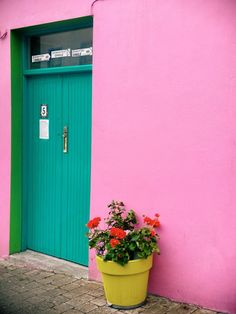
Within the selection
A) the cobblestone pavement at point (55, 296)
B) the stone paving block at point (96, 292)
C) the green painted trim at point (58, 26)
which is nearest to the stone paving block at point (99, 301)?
the cobblestone pavement at point (55, 296)

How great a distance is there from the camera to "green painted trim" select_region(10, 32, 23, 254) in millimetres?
6339

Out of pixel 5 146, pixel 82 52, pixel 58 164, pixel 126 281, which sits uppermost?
pixel 82 52

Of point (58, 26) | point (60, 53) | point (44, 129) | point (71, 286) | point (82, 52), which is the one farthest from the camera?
point (44, 129)

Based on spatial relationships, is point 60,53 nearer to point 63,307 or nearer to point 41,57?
point 41,57

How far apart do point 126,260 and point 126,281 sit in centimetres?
23

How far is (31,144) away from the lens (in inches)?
254

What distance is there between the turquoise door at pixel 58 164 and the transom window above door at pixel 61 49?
17cm

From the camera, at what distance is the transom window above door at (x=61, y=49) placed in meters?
5.71

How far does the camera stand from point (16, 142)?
6.41 meters

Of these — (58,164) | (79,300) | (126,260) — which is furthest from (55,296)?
(58,164)

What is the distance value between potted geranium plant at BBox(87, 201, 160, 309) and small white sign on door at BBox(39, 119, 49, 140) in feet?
5.81

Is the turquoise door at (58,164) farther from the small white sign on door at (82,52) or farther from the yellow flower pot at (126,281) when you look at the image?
the yellow flower pot at (126,281)

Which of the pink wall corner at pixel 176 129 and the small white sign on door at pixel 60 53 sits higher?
the small white sign on door at pixel 60 53

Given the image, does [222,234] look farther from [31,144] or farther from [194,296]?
[31,144]
